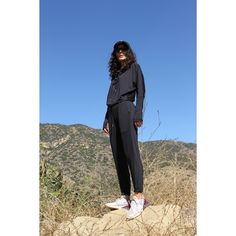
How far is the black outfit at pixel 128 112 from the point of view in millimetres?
4965

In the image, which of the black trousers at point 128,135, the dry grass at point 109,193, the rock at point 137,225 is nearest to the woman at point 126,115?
the black trousers at point 128,135

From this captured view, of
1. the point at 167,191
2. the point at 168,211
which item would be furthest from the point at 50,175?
the point at 168,211

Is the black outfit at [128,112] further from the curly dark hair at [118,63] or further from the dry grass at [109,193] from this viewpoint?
the dry grass at [109,193]

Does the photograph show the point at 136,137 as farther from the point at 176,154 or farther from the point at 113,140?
the point at 176,154

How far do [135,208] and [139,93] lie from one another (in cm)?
114

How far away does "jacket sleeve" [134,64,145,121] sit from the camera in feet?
16.0

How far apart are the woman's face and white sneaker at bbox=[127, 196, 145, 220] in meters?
1.42

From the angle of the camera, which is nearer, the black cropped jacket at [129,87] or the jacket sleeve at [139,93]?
the jacket sleeve at [139,93]

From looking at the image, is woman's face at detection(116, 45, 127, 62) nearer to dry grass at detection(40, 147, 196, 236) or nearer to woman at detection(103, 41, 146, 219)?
woman at detection(103, 41, 146, 219)

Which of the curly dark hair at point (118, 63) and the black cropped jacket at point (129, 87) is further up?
the curly dark hair at point (118, 63)

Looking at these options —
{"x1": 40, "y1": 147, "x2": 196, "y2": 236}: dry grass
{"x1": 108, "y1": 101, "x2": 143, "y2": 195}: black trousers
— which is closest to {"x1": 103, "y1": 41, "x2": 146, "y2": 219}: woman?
{"x1": 108, "y1": 101, "x2": 143, "y2": 195}: black trousers
